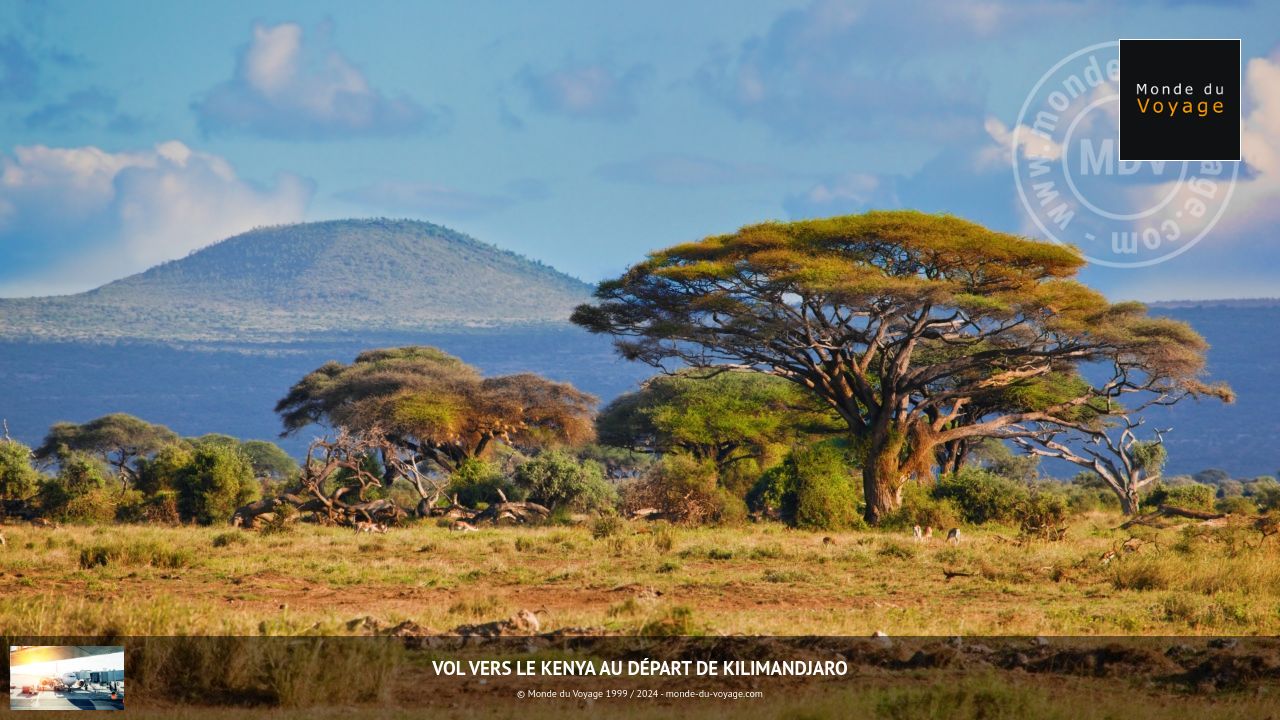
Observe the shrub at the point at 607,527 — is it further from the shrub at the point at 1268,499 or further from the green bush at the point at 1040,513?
the shrub at the point at 1268,499

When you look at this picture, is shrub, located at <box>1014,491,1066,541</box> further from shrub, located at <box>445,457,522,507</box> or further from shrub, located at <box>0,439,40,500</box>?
shrub, located at <box>0,439,40,500</box>

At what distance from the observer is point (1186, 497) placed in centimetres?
4025

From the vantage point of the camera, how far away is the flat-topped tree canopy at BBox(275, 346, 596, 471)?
40.7m

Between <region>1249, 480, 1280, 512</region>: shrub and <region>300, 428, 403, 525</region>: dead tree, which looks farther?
<region>1249, 480, 1280, 512</region>: shrub

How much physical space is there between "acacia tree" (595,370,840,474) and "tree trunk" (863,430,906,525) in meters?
6.15

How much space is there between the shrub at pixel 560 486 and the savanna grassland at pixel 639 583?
822 centimetres

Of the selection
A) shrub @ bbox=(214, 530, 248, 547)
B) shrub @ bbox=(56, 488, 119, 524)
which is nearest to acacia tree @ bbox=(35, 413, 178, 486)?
shrub @ bbox=(56, 488, 119, 524)

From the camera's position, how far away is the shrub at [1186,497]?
39000mm

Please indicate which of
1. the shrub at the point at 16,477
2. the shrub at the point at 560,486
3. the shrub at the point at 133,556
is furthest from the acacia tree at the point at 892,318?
the shrub at the point at 16,477

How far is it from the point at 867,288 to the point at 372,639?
19683 millimetres

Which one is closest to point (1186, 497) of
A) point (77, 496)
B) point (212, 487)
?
point (212, 487)

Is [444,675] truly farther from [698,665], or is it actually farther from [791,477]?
[791,477]

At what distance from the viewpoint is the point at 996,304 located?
30.3 m

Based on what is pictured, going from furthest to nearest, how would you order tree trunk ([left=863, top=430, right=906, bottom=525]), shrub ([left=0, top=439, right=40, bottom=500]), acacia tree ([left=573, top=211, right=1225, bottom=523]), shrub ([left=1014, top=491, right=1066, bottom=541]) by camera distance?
shrub ([left=0, top=439, right=40, bottom=500]) < tree trunk ([left=863, top=430, right=906, bottom=525]) < acacia tree ([left=573, top=211, right=1225, bottom=523]) < shrub ([left=1014, top=491, right=1066, bottom=541])
